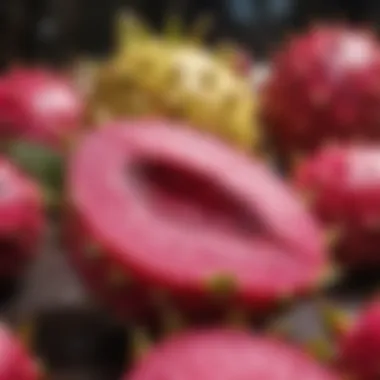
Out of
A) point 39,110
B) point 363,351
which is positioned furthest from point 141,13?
point 363,351

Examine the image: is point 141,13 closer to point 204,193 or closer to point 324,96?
point 324,96

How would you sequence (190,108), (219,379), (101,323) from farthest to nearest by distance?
1. (190,108)
2. (101,323)
3. (219,379)

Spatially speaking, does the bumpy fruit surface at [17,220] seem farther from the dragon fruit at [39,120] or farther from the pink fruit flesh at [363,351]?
the pink fruit flesh at [363,351]

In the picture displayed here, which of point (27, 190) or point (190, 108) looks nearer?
point (27, 190)

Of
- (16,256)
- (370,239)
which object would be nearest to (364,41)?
(370,239)

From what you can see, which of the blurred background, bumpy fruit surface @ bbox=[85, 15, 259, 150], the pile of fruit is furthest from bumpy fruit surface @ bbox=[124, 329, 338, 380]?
the blurred background

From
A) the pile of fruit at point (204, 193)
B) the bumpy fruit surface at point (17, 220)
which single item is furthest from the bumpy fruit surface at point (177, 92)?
the bumpy fruit surface at point (17, 220)

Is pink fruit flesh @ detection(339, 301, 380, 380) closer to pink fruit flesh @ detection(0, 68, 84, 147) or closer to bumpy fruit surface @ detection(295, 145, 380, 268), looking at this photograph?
bumpy fruit surface @ detection(295, 145, 380, 268)

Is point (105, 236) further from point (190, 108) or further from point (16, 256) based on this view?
point (190, 108)
